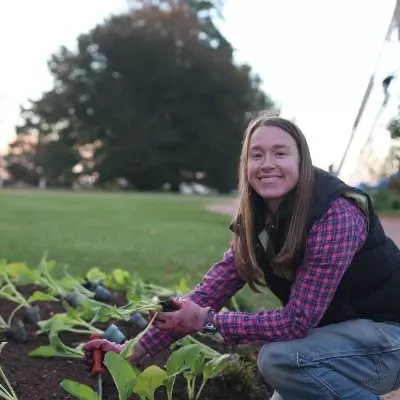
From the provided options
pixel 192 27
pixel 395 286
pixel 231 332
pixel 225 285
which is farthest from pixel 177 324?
pixel 192 27

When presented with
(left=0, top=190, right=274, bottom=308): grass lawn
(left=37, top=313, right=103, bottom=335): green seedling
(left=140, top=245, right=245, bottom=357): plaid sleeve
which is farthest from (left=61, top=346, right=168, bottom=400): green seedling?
(left=0, top=190, right=274, bottom=308): grass lawn

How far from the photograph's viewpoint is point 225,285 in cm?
246

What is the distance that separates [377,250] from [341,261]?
0.58 feet

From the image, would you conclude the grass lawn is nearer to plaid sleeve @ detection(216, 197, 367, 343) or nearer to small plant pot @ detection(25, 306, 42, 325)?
small plant pot @ detection(25, 306, 42, 325)

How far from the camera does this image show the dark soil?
91.5 inches

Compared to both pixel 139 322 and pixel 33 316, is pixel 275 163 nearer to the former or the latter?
pixel 139 322

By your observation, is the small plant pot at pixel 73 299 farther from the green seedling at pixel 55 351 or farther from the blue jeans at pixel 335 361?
A: the blue jeans at pixel 335 361

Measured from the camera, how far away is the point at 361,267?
2127 mm

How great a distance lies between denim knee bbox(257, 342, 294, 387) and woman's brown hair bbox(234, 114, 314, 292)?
232 millimetres

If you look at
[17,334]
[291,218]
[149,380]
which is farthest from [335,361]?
[17,334]

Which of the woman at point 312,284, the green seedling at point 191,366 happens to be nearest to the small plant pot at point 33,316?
the green seedling at point 191,366

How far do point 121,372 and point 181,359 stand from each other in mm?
296

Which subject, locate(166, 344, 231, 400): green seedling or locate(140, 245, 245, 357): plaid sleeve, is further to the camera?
locate(140, 245, 245, 357): plaid sleeve

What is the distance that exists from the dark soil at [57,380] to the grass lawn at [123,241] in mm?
1765
